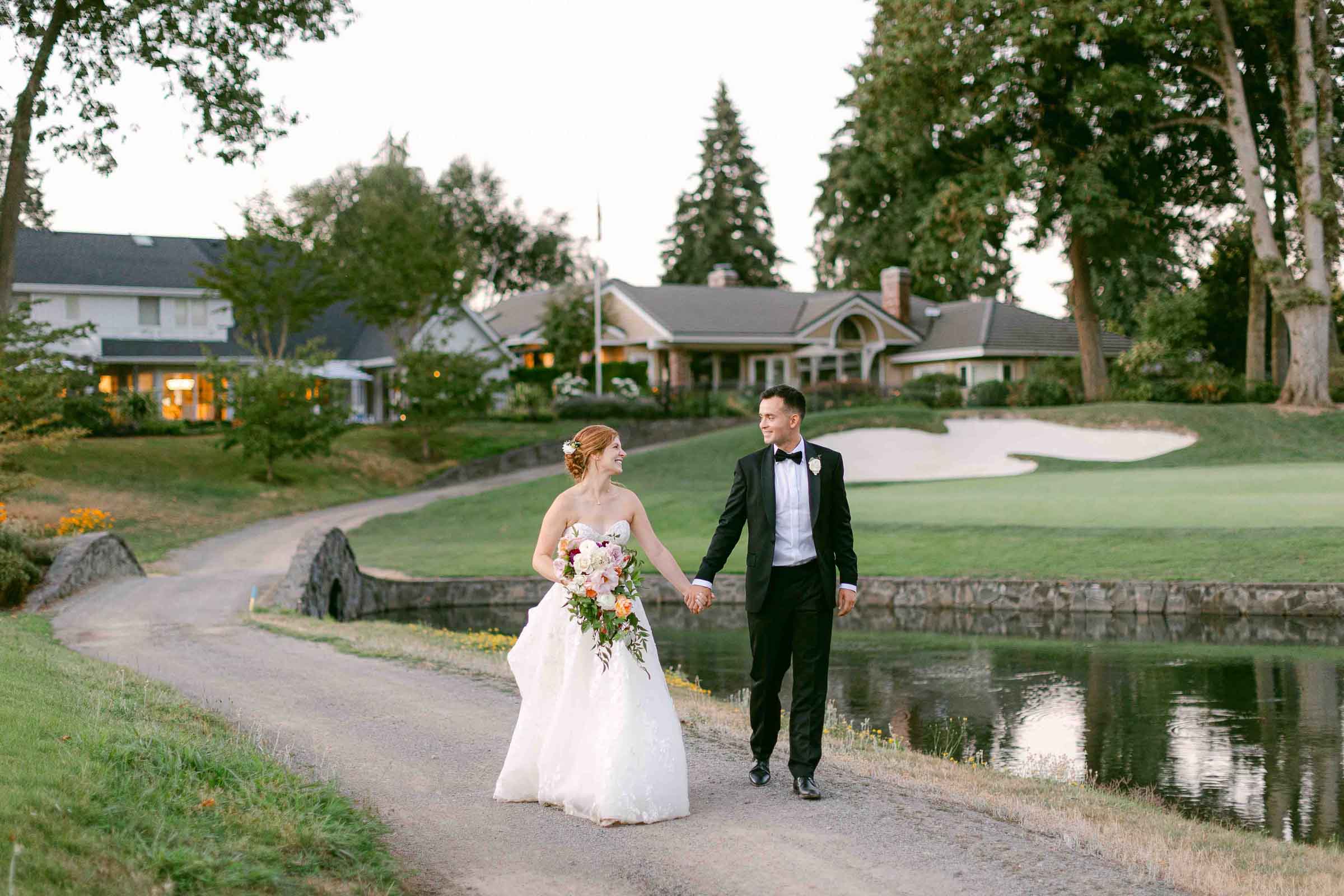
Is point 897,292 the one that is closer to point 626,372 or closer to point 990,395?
point 990,395

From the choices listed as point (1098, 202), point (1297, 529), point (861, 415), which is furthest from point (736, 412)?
point (1297, 529)

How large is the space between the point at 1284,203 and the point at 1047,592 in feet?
117

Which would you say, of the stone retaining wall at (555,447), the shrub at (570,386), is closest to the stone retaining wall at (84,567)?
the stone retaining wall at (555,447)

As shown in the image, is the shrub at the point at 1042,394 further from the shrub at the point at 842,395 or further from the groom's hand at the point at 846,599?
the groom's hand at the point at 846,599

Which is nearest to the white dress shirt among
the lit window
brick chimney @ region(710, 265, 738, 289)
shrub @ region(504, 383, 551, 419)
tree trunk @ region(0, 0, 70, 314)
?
tree trunk @ region(0, 0, 70, 314)

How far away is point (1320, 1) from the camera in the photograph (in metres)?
35.6

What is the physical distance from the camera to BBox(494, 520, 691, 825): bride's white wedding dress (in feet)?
20.0

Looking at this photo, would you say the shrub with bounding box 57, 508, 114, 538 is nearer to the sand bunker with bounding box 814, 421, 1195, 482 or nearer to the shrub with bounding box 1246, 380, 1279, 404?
the sand bunker with bounding box 814, 421, 1195, 482

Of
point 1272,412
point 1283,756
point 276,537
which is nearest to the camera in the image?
point 1283,756

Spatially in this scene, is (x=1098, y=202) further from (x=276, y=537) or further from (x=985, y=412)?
(x=276, y=537)

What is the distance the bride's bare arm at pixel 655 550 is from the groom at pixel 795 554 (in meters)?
0.14

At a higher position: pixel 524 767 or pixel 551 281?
pixel 551 281

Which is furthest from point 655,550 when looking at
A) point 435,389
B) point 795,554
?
point 435,389

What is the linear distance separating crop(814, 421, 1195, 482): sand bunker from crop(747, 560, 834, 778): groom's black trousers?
85.4 ft
